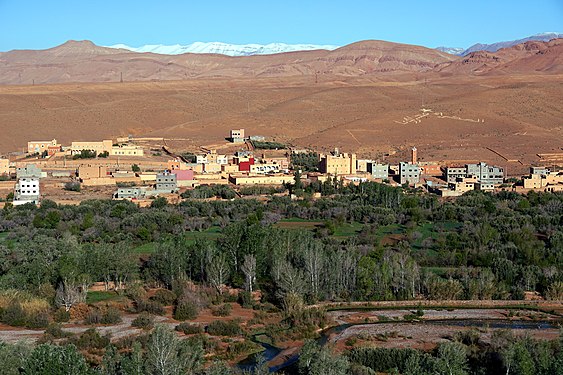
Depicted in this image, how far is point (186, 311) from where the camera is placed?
2006 centimetres

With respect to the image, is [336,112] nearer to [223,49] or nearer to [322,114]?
[322,114]

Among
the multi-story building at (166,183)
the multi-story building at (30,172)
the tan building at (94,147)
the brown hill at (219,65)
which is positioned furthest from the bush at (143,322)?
the brown hill at (219,65)

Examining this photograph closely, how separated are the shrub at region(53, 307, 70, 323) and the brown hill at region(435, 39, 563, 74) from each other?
81843mm

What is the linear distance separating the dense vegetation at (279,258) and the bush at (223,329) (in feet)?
0.08

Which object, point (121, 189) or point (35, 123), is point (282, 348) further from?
point (35, 123)

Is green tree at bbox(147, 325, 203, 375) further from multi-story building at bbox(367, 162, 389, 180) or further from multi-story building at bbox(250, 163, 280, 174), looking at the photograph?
multi-story building at bbox(367, 162, 389, 180)

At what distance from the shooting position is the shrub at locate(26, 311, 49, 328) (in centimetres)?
1906

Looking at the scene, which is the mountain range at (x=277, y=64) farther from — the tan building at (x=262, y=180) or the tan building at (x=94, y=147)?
the tan building at (x=262, y=180)

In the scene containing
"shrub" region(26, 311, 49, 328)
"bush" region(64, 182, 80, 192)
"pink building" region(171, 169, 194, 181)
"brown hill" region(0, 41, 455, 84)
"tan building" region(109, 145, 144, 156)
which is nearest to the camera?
"shrub" region(26, 311, 49, 328)

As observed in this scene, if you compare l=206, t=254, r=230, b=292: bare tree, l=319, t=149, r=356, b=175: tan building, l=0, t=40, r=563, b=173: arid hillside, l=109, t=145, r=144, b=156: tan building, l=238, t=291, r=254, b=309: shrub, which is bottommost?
l=238, t=291, r=254, b=309: shrub

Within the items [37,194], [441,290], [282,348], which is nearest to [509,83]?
[37,194]

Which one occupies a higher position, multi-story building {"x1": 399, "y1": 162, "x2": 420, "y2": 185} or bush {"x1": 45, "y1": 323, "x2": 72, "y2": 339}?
multi-story building {"x1": 399, "y1": 162, "x2": 420, "y2": 185}

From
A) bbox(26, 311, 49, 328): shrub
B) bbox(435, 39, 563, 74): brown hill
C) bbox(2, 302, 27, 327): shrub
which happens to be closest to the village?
bbox(2, 302, 27, 327): shrub

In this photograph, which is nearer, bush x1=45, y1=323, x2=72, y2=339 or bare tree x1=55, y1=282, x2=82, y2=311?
bush x1=45, y1=323, x2=72, y2=339
